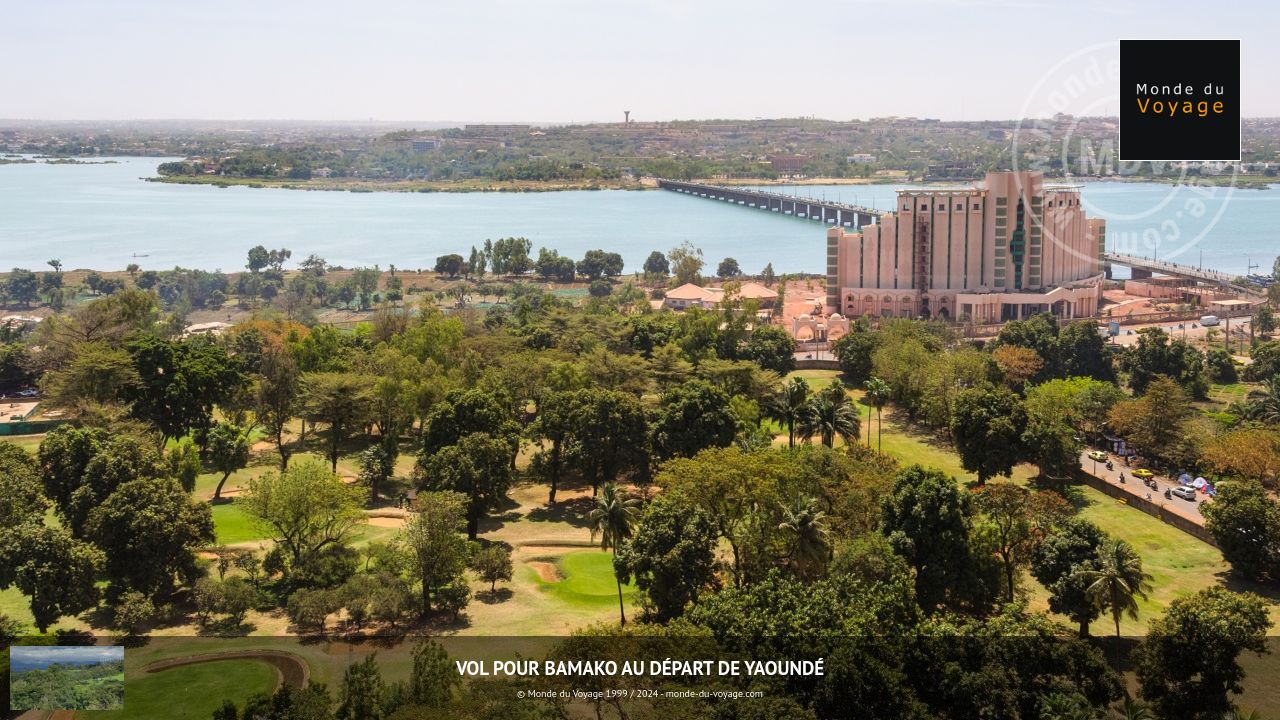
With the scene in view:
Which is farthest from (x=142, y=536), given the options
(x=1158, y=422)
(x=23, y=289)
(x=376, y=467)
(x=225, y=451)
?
(x=23, y=289)

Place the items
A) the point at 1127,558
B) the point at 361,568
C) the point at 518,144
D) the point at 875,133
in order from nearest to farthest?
1. the point at 1127,558
2. the point at 361,568
3. the point at 518,144
4. the point at 875,133

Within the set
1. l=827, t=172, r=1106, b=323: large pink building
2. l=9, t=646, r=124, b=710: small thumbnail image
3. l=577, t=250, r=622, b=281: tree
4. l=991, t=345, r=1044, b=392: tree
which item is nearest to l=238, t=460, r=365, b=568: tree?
l=9, t=646, r=124, b=710: small thumbnail image

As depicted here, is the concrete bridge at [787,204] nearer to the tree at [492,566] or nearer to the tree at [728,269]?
the tree at [728,269]

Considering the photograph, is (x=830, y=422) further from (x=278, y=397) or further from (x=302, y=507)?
(x=278, y=397)

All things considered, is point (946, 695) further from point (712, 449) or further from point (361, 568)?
point (361, 568)

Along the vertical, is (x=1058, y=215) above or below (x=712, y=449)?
above

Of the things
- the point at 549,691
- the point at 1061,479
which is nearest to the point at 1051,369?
the point at 1061,479
